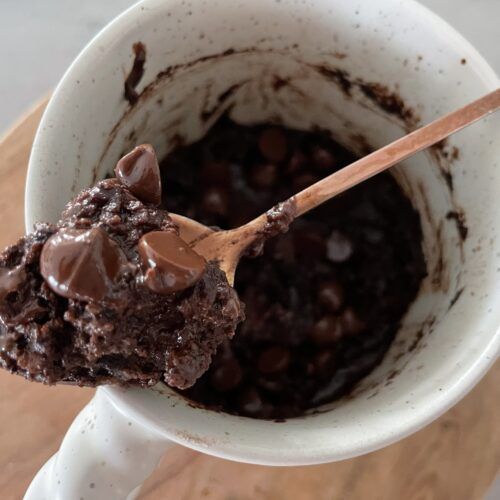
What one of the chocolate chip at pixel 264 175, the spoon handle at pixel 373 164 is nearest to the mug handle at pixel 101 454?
the spoon handle at pixel 373 164

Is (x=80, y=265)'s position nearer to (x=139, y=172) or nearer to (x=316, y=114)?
(x=139, y=172)

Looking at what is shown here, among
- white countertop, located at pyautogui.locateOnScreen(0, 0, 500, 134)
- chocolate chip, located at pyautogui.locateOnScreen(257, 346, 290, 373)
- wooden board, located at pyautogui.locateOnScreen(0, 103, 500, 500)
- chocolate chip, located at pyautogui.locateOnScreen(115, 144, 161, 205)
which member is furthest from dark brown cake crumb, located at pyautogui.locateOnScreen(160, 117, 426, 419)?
white countertop, located at pyautogui.locateOnScreen(0, 0, 500, 134)

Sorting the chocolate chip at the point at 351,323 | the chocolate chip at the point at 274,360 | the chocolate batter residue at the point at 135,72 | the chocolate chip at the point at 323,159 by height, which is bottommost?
the chocolate chip at the point at 274,360

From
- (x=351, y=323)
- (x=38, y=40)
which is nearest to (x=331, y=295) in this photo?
(x=351, y=323)

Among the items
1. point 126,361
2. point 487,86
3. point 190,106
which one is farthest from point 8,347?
point 487,86

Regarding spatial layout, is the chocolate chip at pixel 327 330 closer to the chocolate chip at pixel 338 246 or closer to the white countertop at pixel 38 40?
the chocolate chip at pixel 338 246

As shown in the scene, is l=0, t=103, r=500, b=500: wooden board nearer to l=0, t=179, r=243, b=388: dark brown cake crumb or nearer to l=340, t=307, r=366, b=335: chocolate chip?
l=340, t=307, r=366, b=335: chocolate chip
